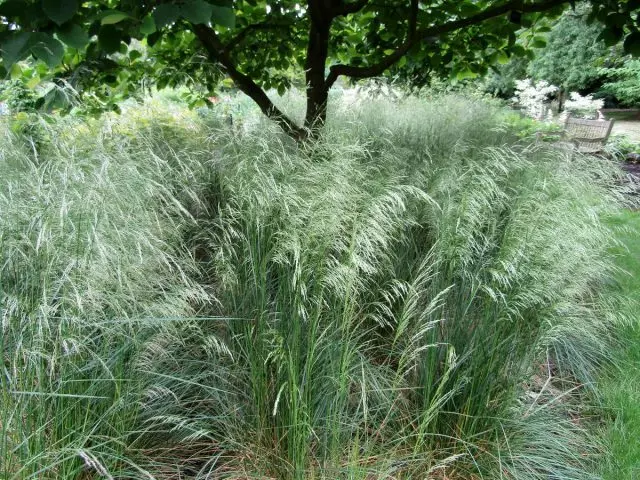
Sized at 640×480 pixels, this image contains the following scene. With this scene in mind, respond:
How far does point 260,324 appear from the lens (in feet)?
6.91

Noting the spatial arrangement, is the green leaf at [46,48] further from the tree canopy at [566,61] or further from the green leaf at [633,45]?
the tree canopy at [566,61]

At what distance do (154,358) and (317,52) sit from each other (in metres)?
2.84

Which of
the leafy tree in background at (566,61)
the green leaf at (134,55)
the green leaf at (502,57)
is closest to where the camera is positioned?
the green leaf at (134,55)

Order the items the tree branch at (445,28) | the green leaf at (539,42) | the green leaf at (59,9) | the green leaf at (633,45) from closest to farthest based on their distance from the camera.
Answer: the green leaf at (59,9) → the green leaf at (633,45) → the tree branch at (445,28) → the green leaf at (539,42)

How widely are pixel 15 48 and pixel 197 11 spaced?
75cm

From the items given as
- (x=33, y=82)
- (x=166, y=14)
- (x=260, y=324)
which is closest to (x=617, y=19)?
(x=166, y=14)

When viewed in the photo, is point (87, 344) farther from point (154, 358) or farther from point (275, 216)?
point (275, 216)

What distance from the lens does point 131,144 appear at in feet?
8.05

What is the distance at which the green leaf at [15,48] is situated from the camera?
2.07 m

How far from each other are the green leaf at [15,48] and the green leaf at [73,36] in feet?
0.40

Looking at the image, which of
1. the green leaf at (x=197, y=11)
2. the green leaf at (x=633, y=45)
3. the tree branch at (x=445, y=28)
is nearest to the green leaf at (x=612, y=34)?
the green leaf at (x=633, y=45)

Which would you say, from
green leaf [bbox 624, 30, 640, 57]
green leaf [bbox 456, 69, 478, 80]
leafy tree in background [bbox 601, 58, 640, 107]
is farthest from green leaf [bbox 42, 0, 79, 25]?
leafy tree in background [bbox 601, 58, 640, 107]

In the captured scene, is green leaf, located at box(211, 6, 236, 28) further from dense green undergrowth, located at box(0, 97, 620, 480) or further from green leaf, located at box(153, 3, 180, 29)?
dense green undergrowth, located at box(0, 97, 620, 480)

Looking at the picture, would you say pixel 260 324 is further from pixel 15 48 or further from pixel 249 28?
pixel 249 28
